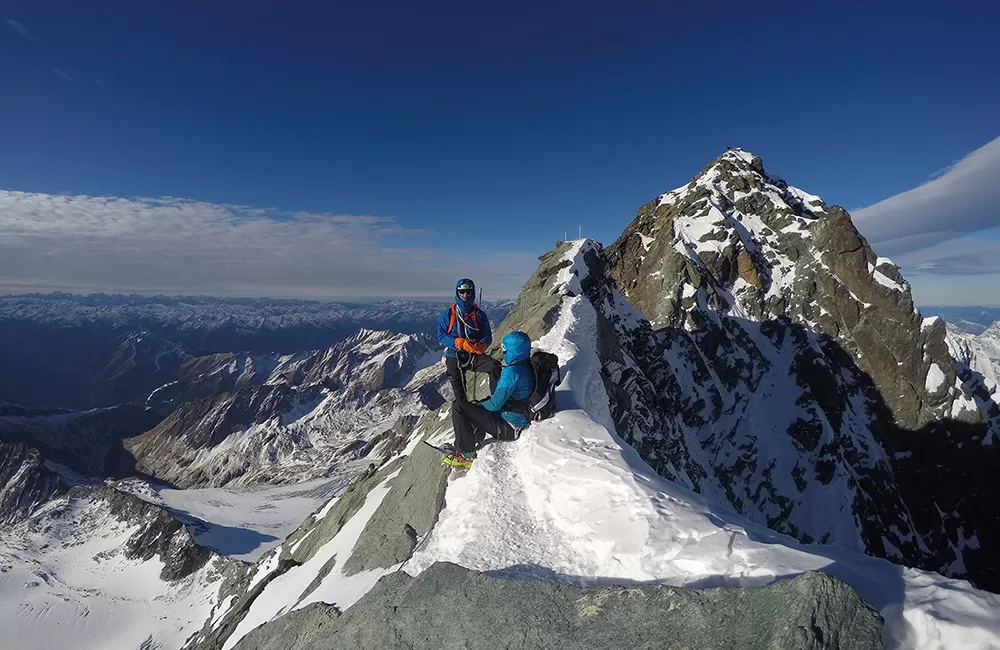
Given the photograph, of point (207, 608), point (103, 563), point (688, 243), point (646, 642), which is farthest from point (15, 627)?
point (688, 243)

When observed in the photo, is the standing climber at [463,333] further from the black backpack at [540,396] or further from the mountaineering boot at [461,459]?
the mountaineering boot at [461,459]

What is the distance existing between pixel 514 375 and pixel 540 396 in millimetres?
1372

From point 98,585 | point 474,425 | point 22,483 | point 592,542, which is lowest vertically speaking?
point 22,483

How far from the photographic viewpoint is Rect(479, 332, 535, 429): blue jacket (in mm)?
11289

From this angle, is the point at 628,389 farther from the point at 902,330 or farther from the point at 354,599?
the point at 902,330

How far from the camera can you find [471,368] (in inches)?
515

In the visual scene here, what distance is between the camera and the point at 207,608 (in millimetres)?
66438

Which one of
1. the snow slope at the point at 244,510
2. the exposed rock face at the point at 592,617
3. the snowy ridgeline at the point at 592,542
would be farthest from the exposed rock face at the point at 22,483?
the exposed rock face at the point at 592,617

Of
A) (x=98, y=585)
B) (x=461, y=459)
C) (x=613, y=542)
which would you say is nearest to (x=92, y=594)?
(x=98, y=585)

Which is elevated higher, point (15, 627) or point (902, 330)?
point (902, 330)

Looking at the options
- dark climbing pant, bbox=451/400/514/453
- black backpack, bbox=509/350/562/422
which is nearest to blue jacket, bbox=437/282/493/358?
black backpack, bbox=509/350/562/422

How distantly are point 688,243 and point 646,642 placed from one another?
3010 inches

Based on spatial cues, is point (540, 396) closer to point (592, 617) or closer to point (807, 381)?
point (592, 617)

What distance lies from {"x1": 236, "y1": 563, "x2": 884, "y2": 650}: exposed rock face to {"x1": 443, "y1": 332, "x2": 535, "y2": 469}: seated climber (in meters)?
3.68
